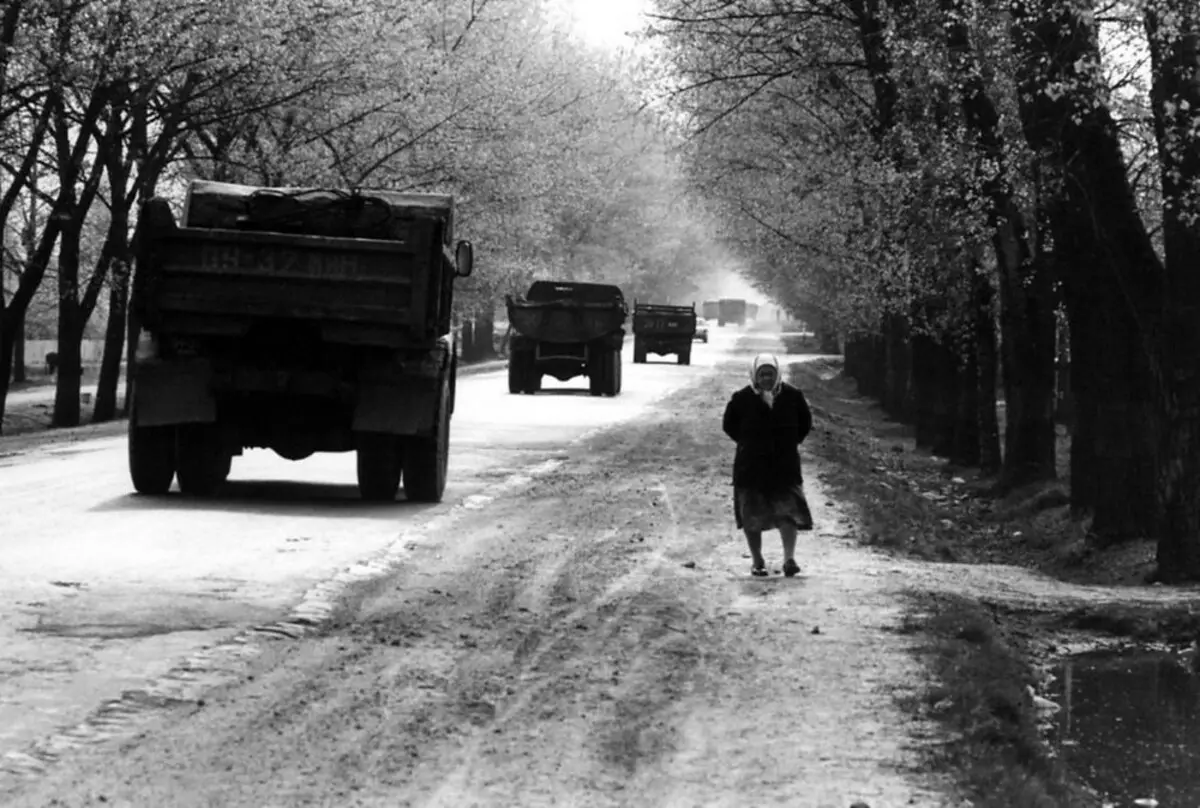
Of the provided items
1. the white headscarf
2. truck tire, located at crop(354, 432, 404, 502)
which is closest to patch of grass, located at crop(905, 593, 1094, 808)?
the white headscarf

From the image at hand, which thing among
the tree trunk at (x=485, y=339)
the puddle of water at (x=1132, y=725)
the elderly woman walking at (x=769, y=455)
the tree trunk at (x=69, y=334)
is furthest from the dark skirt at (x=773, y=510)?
the tree trunk at (x=485, y=339)

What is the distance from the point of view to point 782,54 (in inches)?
1253

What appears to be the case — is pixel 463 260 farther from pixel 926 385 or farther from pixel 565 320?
pixel 565 320

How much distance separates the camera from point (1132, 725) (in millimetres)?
9406

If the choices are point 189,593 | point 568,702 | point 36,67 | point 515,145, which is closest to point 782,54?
point 36,67

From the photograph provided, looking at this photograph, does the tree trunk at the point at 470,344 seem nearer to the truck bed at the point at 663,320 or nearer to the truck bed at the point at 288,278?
the truck bed at the point at 663,320

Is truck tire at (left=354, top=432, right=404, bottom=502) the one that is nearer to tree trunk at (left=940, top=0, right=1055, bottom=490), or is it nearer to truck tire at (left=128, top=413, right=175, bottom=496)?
truck tire at (left=128, top=413, right=175, bottom=496)

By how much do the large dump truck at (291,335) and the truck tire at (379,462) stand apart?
0.7 inches

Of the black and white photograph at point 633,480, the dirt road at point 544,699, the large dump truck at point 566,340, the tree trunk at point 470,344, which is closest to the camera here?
the dirt road at point 544,699

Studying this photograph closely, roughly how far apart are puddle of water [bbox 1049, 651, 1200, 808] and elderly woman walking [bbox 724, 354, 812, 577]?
2.77 meters

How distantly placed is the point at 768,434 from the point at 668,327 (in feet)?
185

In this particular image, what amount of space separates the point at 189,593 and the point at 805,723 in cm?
415

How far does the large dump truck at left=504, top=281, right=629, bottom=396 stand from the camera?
4153 cm

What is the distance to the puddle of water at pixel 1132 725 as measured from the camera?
8094 millimetres
